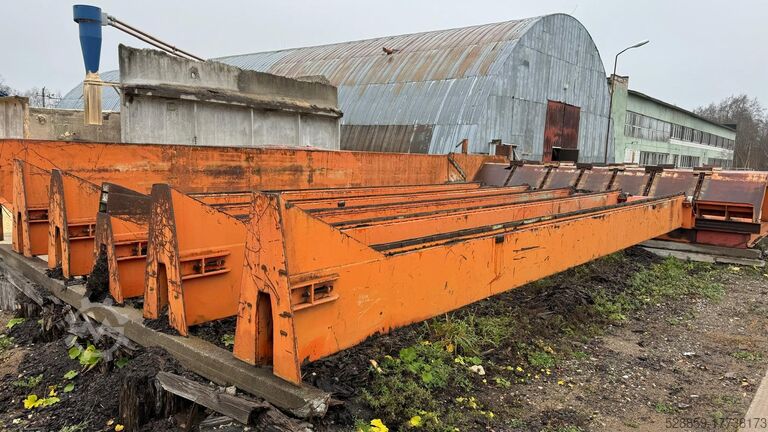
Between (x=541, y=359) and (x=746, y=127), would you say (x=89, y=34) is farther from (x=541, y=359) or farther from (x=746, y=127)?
(x=746, y=127)

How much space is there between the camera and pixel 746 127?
74.6 meters

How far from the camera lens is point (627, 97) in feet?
104

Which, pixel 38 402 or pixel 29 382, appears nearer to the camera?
pixel 38 402

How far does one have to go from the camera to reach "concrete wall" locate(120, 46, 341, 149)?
10758mm

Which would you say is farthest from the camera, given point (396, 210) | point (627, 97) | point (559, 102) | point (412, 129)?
point (627, 97)

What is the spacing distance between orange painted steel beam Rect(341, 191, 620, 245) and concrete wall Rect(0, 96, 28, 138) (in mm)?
11446

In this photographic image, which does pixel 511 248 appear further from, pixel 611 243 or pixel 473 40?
pixel 473 40

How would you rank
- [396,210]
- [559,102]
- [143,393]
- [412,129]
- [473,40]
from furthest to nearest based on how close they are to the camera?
[559,102] < [473,40] < [412,129] < [396,210] < [143,393]

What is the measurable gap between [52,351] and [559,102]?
2163 centimetres

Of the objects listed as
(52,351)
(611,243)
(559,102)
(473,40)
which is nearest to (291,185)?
(52,351)

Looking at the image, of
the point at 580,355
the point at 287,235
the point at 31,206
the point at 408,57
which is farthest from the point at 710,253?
the point at 408,57

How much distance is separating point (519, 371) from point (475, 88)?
15.2 meters

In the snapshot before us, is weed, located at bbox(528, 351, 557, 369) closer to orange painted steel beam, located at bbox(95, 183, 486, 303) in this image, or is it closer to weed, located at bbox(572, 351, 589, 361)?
weed, located at bbox(572, 351, 589, 361)

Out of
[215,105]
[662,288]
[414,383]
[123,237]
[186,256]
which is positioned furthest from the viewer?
[215,105]
